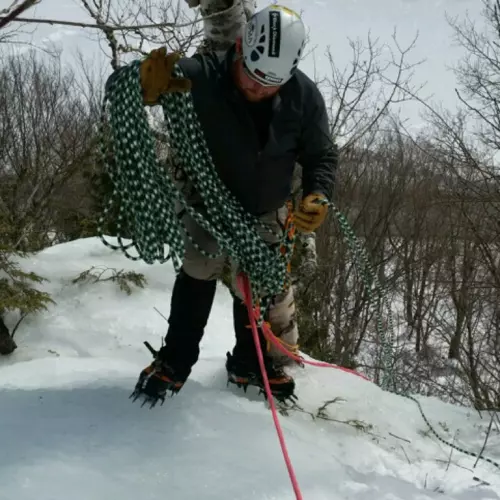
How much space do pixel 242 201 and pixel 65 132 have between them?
29.8 ft

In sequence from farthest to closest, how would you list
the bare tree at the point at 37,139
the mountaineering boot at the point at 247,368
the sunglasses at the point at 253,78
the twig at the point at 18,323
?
the bare tree at the point at 37,139
the twig at the point at 18,323
the mountaineering boot at the point at 247,368
the sunglasses at the point at 253,78

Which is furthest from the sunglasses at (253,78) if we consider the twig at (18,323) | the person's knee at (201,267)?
the twig at (18,323)

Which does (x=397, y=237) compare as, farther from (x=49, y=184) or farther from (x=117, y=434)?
(x=117, y=434)

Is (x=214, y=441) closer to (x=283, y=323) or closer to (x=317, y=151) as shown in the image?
(x=283, y=323)

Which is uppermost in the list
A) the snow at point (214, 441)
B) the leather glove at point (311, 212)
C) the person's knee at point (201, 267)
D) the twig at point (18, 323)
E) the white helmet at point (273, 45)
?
the white helmet at point (273, 45)

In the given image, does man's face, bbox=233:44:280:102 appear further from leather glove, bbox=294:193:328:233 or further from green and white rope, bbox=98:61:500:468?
leather glove, bbox=294:193:328:233

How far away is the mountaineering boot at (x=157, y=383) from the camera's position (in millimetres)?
1810

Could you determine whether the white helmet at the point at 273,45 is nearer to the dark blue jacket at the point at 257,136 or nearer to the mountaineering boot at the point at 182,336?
the dark blue jacket at the point at 257,136

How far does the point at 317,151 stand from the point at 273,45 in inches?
18.5

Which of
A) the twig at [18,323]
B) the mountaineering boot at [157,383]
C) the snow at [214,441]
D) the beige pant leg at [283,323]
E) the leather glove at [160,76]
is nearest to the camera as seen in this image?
the snow at [214,441]

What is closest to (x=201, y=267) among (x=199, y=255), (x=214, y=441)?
(x=199, y=255)

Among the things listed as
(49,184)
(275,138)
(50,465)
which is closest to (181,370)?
(50,465)

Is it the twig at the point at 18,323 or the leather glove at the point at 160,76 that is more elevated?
the leather glove at the point at 160,76

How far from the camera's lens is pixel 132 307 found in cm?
360
